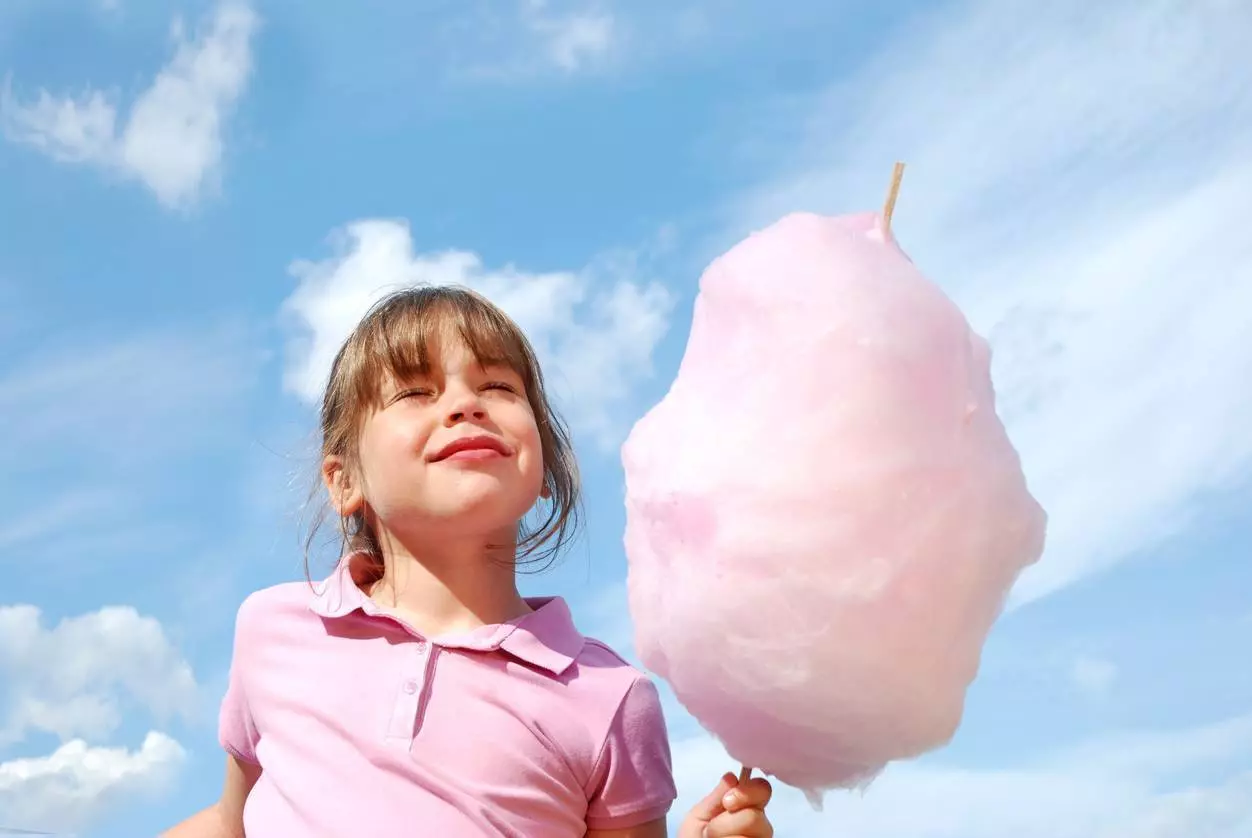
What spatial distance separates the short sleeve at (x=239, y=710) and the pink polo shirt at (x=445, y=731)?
10cm

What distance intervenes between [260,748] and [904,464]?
1738mm

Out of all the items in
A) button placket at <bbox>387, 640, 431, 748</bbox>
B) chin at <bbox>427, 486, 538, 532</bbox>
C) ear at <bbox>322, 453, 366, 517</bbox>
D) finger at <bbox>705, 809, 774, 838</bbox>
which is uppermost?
ear at <bbox>322, 453, 366, 517</bbox>

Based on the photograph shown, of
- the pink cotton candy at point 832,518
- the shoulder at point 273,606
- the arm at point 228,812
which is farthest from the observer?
the arm at point 228,812

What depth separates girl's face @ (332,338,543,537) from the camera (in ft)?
9.09

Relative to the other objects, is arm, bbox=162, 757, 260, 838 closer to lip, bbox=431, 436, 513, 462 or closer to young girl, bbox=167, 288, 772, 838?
young girl, bbox=167, 288, 772, 838

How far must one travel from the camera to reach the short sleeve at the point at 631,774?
8.93 feet

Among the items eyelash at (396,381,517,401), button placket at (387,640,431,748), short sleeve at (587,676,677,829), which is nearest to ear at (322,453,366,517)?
eyelash at (396,381,517,401)

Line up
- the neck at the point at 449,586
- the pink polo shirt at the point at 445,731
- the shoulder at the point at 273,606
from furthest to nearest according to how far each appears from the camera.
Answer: the shoulder at the point at 273,606 < the neck at the point at 449,586 < the pink polo shirt at the point at 445,731

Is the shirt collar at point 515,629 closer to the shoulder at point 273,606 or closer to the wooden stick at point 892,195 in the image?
the shoulder at point 273,606

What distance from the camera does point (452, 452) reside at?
279cm

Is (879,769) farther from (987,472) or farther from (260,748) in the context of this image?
(260,748)

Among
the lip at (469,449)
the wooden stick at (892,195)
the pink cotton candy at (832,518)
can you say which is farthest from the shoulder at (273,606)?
the wooden stick at (892,195)

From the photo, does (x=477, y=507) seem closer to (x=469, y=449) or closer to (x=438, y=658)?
(x=469, y=449)

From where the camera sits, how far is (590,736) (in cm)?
273
